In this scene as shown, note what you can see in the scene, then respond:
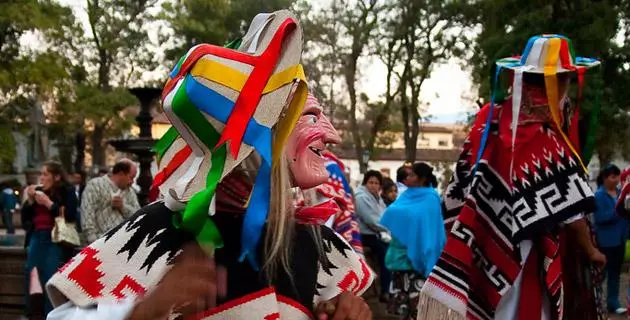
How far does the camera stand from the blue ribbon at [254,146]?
2.16 meters

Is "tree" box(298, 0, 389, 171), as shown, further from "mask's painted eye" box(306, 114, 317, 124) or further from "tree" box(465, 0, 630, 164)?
"mask's painted eye" box(306, 114, 317, 124)

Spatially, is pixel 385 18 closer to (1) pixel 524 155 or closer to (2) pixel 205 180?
(1) pixel 524 155

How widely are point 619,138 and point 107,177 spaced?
1791cm

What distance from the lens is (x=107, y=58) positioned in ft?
88.1

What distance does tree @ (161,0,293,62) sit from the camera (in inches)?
894

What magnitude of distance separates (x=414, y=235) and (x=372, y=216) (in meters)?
2.93

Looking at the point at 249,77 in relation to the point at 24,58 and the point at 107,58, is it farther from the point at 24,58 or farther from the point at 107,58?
the point at 107,58

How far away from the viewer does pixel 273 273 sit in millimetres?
2268

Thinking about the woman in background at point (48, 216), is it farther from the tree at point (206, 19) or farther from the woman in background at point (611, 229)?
the tree at point (206, 19)

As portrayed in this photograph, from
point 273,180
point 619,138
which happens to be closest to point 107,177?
point 273,180

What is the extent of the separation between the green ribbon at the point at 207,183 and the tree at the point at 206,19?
17174mm

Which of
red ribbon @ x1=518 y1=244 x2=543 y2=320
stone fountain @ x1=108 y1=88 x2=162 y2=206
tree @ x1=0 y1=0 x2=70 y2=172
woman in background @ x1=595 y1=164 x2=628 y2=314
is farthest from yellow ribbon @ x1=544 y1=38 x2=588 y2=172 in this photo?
tree @ x1=0 y1=0 x2=70 y2=172

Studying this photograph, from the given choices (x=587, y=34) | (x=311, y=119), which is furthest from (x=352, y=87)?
(x=311, y=119)

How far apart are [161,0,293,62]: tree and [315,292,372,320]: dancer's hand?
17.1 m
